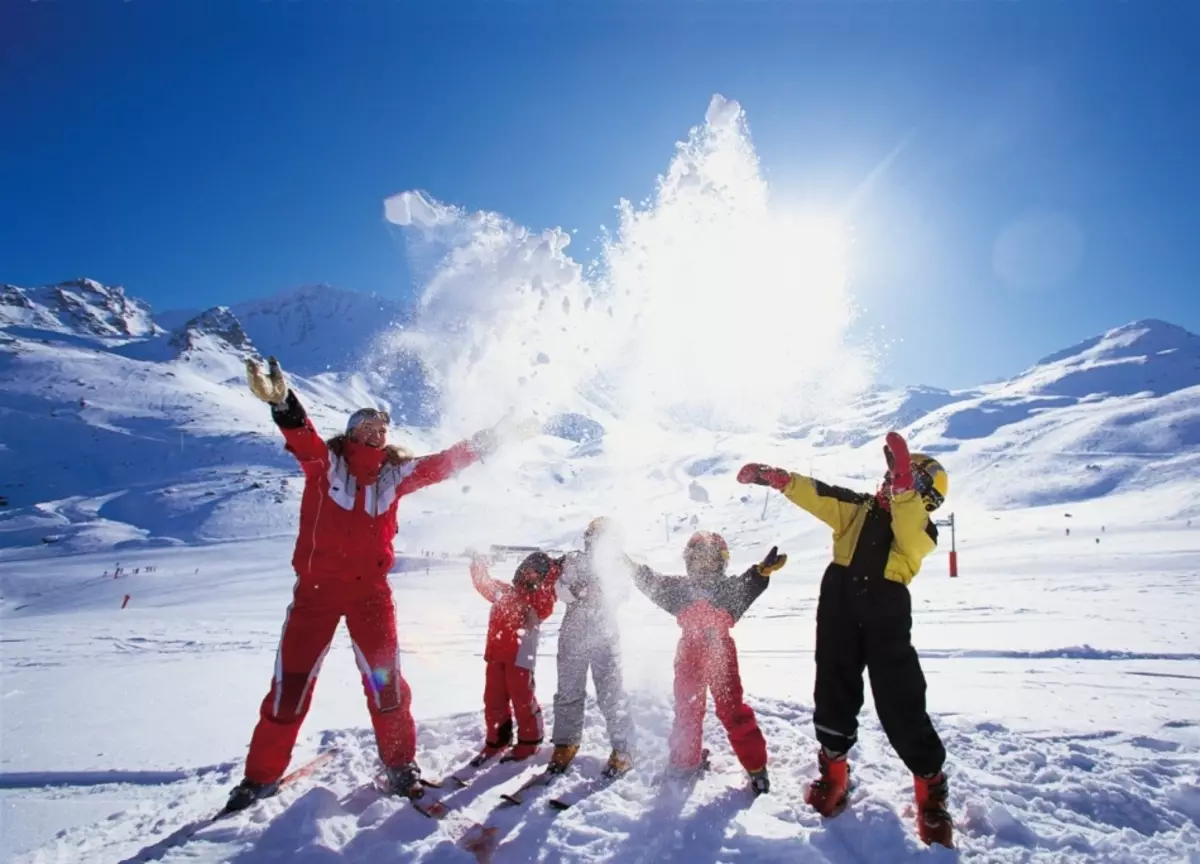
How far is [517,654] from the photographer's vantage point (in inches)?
187

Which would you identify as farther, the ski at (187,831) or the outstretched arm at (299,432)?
the outstretched arm at (299,432)

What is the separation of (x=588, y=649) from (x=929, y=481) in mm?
2553

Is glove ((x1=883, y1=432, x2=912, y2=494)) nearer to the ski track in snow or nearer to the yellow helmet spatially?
the yellow helmet

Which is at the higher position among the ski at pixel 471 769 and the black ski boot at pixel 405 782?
the black ski boot at pixel 405 782

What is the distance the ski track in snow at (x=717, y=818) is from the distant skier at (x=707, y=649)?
224 millimetres

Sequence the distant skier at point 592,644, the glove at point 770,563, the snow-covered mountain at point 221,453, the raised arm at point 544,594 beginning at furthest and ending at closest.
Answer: the snow-covered mountain at point 221,453 < the raised arm at point 544,594 < the glove at point 770,563 < the distant skier at point 592,644

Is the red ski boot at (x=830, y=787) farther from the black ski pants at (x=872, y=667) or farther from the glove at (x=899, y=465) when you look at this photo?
the glove at (x=899, y=465)

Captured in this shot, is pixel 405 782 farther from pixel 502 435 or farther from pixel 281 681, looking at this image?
pixel 502 435

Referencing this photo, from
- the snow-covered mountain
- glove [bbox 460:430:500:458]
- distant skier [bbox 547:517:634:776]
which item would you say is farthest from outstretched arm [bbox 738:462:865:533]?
the snow-covered mountain

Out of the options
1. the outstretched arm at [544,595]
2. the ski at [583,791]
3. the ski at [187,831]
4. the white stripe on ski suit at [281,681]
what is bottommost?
the ski at [187,831]

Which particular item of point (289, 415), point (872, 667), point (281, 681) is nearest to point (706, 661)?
point (872, 667)

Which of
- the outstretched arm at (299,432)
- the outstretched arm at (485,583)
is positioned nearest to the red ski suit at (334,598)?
the outstretched arm at (299,432)

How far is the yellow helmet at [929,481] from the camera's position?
12.2 ft

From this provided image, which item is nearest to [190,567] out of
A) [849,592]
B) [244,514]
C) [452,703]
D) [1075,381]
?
[244,514]
